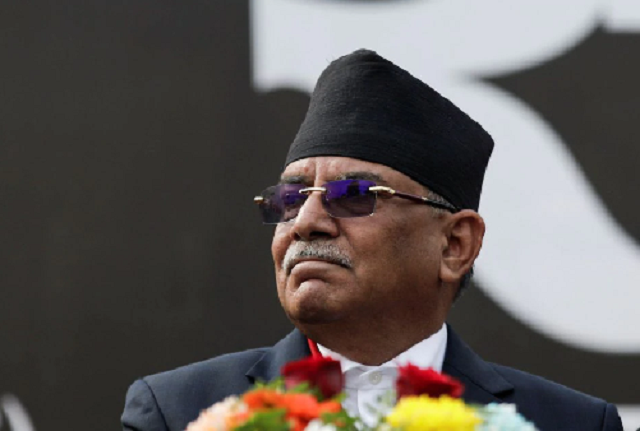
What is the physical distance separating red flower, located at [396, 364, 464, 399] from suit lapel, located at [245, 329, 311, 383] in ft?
2.51

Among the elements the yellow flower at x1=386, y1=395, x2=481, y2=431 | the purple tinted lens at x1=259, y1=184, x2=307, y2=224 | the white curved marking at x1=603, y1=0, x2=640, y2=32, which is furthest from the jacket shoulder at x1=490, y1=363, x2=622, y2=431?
the white curved marking at x1=603, y1=0, x2=640, y2=32

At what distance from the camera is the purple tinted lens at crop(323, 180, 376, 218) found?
243cm

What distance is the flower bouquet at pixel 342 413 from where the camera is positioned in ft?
5.16

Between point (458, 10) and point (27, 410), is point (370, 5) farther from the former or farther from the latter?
point (27, 410)

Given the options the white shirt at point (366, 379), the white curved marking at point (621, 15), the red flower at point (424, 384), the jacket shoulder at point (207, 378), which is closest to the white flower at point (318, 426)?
the red flower at point (424, 384)

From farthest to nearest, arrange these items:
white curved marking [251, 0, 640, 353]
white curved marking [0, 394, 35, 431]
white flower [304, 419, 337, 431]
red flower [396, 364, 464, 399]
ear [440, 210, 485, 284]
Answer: white curved marking [251, 0, 640, 353] → white curved marking [0, 394, 35, 431] → ear [440, 210, 485, 284] → red flower [396, 364, 464, 399] → white flower [304, 419, 337, 431]

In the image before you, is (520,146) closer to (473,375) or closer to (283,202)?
(473,375)

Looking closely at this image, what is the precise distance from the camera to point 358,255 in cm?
242

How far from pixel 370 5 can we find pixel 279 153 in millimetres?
571

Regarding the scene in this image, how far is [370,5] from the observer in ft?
12.4

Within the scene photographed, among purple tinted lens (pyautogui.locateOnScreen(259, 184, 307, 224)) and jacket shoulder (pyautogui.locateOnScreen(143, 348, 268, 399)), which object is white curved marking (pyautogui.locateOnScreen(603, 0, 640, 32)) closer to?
purple tinted lens (pyautogui.locateOnScreen(259, 184, 307, 224))

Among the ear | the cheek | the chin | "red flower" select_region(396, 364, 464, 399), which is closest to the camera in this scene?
"red flower" select_region(396, 364, 464, 399)

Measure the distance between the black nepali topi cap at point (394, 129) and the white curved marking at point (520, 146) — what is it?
1.10m

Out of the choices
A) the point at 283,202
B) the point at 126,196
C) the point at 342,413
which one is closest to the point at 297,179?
the point at 283,202
